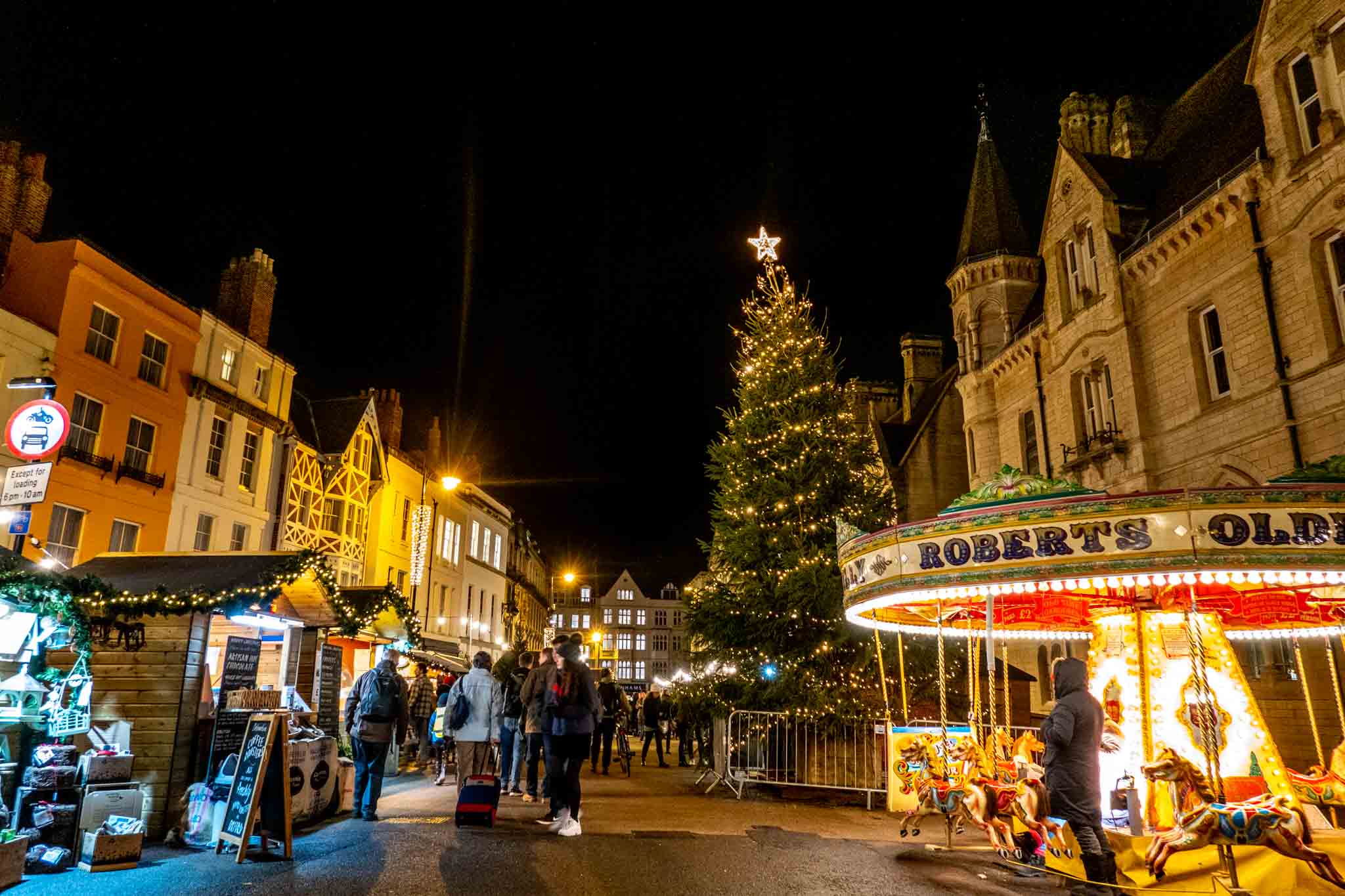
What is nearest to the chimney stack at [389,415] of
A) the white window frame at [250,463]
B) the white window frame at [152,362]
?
the white window frame at [250,463]

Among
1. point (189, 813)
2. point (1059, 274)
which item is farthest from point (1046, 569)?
point (1059, 274)

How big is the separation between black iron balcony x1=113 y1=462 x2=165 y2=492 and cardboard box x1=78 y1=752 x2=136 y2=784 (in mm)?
14371

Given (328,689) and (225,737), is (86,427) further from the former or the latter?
(225,737)

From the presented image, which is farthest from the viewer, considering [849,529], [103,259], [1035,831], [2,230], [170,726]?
[103,259]

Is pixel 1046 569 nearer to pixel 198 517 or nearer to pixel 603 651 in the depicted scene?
pixel 198 517

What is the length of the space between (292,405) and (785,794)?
23918 millimetres

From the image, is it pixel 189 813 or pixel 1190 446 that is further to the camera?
pixel 1190 446

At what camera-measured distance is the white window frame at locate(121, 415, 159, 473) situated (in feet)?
66.9

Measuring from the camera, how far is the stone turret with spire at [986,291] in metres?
26.0

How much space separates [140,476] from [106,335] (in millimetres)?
3638

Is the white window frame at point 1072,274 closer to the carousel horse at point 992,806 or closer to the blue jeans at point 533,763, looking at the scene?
the carousel horse at point 992,806

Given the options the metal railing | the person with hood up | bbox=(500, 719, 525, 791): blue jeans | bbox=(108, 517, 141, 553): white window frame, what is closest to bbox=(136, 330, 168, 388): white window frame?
bbox=(108, 517, 141, 553): white window frame

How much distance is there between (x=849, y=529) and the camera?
9.77m

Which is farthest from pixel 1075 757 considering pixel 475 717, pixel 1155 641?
pixel 475 717
